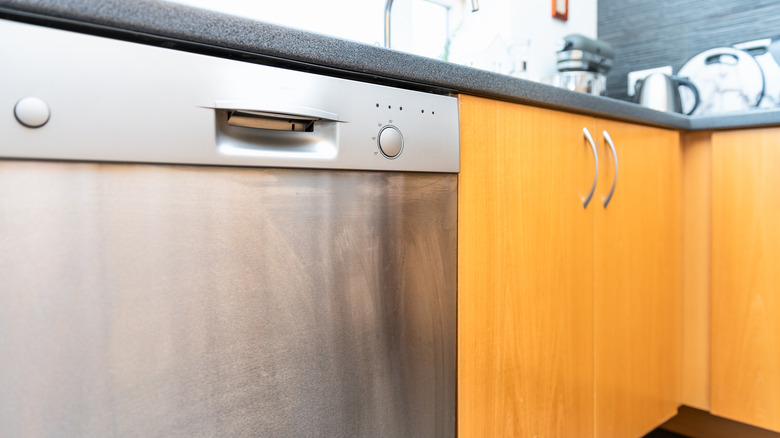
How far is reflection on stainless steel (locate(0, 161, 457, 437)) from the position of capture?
0.46 metres

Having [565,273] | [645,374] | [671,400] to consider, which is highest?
[565,273]

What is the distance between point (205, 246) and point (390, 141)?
0.95 feet

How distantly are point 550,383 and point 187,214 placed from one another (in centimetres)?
79

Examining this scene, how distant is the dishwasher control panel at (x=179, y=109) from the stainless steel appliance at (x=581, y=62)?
1119 mm

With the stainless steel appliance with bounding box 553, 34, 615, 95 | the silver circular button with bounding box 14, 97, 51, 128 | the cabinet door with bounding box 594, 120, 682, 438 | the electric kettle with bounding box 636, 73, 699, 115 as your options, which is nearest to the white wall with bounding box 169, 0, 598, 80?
the stainless steel appliance with bounding box 553, 34, 615, 95

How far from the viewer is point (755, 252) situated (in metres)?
1.34

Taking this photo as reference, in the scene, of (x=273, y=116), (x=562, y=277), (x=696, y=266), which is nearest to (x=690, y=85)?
(x=696, y=266)

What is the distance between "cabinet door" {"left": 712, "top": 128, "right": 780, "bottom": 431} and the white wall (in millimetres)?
631

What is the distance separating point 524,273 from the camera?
0.95m

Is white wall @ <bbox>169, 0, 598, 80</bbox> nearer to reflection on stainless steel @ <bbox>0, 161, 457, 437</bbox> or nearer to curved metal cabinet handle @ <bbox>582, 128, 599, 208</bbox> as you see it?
curved metal cabinet handle @ <bbox>582, 128, 599, 208</bbox>

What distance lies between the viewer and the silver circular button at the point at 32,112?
0.44 m

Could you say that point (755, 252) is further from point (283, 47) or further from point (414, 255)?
point (283, 47)

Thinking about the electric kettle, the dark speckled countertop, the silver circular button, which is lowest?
the silver circular button

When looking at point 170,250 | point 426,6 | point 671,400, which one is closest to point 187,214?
point 170,250
